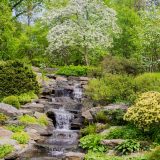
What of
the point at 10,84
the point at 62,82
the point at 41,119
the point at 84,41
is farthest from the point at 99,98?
the point at 84,41

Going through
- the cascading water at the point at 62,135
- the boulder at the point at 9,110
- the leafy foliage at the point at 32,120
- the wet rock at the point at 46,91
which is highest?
the wet rock at the point at 46,91

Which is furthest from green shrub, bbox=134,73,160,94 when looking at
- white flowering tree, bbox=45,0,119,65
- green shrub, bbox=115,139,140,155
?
white flowering tree, bbox=45,0,119,65

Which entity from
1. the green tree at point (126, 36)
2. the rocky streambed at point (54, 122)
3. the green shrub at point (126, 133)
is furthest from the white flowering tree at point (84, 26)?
the green shrub at point (126, 133)

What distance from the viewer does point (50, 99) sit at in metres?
25.4

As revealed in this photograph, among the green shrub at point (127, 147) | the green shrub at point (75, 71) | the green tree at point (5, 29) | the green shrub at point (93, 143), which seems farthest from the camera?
the green shrub at point (75, 71)

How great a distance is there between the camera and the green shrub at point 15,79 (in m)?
24.2

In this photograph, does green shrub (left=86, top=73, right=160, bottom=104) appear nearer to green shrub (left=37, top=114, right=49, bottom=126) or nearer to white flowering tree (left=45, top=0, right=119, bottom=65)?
green shrub (left=37, top=114, right=49, bottom=126)

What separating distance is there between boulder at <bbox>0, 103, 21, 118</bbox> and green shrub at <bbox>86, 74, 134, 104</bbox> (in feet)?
15.5

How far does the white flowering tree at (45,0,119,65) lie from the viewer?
3394 centimetres

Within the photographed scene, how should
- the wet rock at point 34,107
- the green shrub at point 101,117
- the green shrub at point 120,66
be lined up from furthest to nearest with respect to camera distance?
1. the green shrub at point 120,66
2. the wet rock at point 34,107
3. the green shrub at point 101,117

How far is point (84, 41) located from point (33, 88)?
996 cm

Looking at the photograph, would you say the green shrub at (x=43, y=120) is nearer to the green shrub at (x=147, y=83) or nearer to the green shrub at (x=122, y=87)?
the green shrub at (x=122, y=87)

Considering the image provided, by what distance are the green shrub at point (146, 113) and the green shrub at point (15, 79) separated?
9907 mm

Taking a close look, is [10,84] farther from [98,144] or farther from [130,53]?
[130,53]
